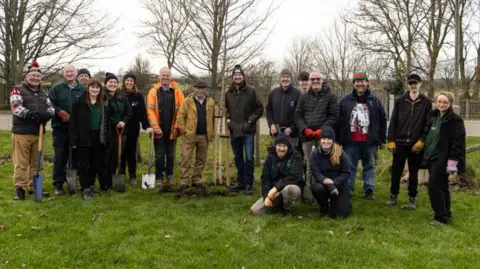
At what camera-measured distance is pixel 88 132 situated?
21.0 feet

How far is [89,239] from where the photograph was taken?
4.79 meters

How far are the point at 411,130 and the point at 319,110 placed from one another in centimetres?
136

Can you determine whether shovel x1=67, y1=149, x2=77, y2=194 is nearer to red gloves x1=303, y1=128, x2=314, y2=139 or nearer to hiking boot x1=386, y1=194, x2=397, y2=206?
red gloves x1=303, y1=128, x2=314, y2=139

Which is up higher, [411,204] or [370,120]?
[370,120]

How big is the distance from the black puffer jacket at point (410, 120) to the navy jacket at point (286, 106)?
1531mm

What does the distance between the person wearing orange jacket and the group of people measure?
0.02m

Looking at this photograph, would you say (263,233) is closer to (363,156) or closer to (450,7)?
(363,156)

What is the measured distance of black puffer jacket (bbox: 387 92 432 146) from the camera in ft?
19.8

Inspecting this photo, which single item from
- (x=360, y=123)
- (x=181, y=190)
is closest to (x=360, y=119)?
(x=360, y=123)

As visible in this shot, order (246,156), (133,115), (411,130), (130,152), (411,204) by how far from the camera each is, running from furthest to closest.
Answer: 1. (130,152)
2. (133,115)
3. (246,156)
4. (411,204)
5. (411,130)

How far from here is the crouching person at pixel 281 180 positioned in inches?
227

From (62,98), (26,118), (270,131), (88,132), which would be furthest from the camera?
(270,131)

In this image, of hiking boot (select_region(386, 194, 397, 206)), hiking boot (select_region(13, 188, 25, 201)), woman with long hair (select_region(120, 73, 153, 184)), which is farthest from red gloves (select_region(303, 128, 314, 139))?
hiking boot (select_region(13, 188, 25, 201))

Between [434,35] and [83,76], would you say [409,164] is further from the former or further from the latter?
[434,35]
